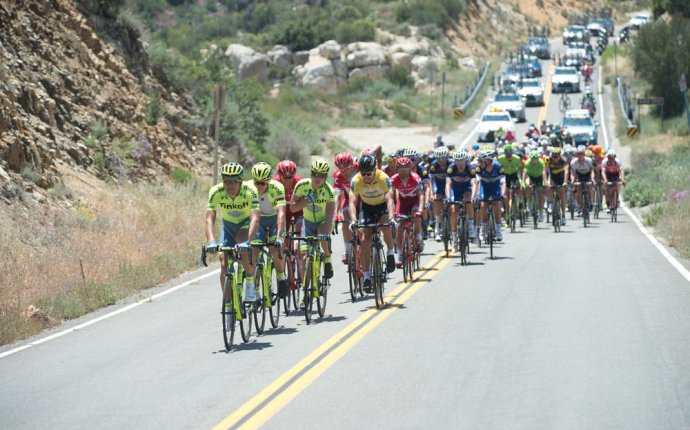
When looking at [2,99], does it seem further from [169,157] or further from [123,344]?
[123,344]

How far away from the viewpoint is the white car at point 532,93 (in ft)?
238

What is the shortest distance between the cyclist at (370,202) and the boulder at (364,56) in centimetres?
7202

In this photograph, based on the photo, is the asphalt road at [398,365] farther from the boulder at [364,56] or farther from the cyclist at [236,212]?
the boulder at [364,56]

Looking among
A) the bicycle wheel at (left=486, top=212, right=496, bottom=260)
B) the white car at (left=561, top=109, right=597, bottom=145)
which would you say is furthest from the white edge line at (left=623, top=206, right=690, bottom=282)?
the white car at (left=561, top=109, right=597, bottom=145)

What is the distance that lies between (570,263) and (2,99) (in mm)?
12243

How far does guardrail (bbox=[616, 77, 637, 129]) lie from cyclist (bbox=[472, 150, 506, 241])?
35.4 meters

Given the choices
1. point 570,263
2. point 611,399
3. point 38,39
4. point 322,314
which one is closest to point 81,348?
point 322,314

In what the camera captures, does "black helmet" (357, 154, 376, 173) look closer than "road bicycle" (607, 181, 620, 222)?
Yes

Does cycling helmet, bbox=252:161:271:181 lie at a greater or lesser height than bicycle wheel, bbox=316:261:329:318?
greater

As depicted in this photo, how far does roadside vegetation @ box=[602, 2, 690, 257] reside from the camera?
92.4 ft

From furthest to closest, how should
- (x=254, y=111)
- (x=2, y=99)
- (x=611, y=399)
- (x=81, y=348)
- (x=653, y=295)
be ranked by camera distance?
(x=254, y=111), (x=2, y=99), (x=653, y=295), (x=81, y=348), (x=611, y=399)

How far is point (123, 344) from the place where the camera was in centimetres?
1320

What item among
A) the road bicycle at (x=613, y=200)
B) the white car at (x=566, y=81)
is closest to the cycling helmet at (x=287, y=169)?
the road bicycle at (x=613, y=200)

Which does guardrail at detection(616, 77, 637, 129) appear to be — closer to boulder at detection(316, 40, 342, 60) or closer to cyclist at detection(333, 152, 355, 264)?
boulder at detection(316, 40, 342, 60)
